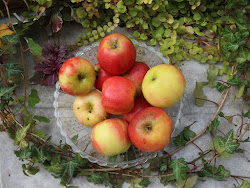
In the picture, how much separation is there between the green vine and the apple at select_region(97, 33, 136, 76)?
25cm

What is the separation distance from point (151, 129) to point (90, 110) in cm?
24

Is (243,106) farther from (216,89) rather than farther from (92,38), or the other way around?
(92,38)

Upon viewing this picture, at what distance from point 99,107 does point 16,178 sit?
0.51 metres

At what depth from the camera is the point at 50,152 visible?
40.1 inches

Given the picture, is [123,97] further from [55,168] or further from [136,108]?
[55,168]

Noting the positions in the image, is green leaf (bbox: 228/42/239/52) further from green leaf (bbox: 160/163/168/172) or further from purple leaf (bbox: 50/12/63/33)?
purple leaf (bbox: 50/12/63/33)

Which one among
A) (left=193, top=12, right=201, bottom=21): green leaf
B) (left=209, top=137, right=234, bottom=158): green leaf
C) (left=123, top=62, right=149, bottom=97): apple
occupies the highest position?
(left=193, top=12, right=201, bottom=21): green leaf

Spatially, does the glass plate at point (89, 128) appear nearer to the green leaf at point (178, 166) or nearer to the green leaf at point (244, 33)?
the green leaf at point (178, 166)

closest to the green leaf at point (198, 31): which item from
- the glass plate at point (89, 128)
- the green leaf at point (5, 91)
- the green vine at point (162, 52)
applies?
the green vine at point (162, 52)

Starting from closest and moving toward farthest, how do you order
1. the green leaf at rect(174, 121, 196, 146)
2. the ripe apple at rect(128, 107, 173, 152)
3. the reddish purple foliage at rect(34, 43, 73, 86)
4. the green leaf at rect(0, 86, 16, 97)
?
the ripe apple at rect(128, 107, 173, 152)
the green leaf at rect(0, 86, 16, 97)
the green leaf at rect(174, 121, 196, 146)
the reddish purple foliage at rect(34, 43, 73, 86)

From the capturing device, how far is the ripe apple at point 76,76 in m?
0.86

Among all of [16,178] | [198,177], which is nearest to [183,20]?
[198,177]

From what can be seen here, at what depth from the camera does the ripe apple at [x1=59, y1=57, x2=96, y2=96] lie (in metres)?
0.86

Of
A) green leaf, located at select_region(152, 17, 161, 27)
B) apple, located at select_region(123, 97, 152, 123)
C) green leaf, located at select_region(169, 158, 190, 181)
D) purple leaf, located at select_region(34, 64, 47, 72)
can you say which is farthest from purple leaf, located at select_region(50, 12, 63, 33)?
green leaf, located at select_region(169, 158, 190, 181)
